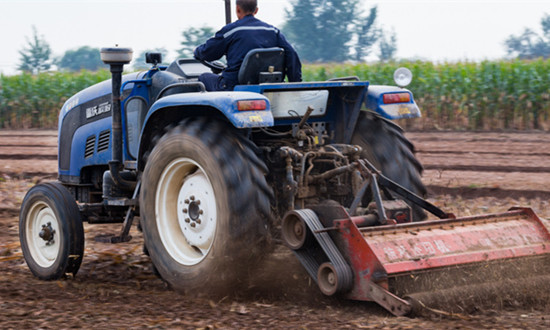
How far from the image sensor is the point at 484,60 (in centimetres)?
1708

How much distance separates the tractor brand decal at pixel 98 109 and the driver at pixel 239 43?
3.32 feet

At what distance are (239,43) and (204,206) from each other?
118 cm

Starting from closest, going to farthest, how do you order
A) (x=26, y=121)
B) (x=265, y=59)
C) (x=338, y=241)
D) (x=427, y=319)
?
(x=427, y=319), (x=338, y=241), (x=265, y=59), (x=26, y=121)

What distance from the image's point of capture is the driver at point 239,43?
4949 millimetres

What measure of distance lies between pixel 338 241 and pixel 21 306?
1860 mm

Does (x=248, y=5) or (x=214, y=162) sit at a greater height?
(x=248, y=5)

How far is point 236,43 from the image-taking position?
4961mm

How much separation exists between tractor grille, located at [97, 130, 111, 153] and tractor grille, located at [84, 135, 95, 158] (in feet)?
0.31

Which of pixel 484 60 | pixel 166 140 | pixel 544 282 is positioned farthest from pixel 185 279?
pixel 484 60

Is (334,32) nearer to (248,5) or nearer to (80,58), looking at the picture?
(80,58)

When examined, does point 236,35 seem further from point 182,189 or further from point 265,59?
point 182,189

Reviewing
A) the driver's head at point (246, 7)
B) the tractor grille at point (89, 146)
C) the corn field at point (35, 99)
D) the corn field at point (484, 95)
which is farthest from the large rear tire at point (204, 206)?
the corn field at point (35, 99)

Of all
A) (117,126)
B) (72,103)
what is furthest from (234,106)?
(72,103)

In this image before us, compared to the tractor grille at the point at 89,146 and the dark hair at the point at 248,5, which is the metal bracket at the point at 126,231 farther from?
the dark hair at the point at 248,5
